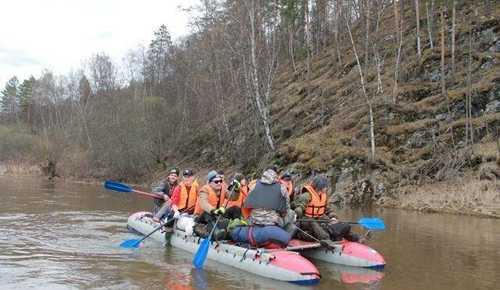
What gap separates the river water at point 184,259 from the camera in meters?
9.16

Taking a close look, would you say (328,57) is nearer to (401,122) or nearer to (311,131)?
(311,131)

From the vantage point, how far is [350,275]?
9875 millimetres

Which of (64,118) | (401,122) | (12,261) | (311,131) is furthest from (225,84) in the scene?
(64,118)

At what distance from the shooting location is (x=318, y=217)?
36.7ft

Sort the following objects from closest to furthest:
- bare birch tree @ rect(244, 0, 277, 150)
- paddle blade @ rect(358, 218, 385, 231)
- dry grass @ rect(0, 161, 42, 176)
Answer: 1. paddle blade @ rect(358, 218, 385, 231)
2. bare birch tree @ rect(244, 0, 277, 150)
3. dry grass @ rect(0, 161, 42, 176)

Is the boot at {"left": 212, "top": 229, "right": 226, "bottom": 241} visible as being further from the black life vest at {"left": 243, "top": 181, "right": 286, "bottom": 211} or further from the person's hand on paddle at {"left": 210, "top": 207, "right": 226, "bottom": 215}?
the black life vest at {"left": 243, "top": 181, "right": 286, "bottom": 211}

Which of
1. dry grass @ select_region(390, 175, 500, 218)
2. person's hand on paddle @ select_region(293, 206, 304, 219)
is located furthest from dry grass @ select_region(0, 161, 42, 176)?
person's hand on paddle @ select_region(293, 206, 304, 219)

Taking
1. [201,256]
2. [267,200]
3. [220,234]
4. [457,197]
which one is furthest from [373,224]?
[457,197]

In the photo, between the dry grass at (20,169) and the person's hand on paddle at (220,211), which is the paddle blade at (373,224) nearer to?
the person's hand on paddle at (220,211)

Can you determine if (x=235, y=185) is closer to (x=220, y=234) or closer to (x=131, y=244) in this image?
(x=220, y=234)

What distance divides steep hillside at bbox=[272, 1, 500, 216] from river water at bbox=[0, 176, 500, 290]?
272 cm

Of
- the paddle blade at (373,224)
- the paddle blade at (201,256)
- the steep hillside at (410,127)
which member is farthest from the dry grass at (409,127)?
the paddle blade at (201,256)

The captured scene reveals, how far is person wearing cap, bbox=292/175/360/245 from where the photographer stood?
10992 mm

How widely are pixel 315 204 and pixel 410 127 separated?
13.6 meters
